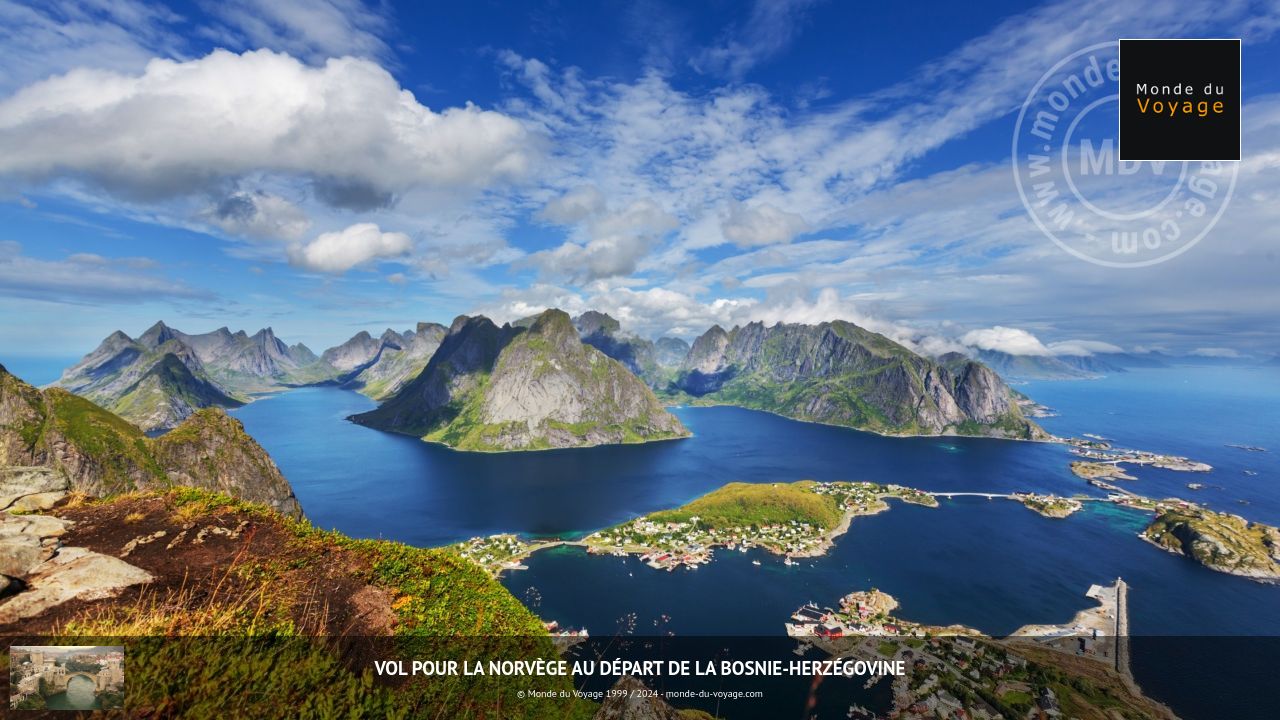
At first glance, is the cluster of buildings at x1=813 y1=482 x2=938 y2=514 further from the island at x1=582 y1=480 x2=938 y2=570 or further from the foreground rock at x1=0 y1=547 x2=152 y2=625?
the foreground rock at x1=0 y1=547 x2=152 y2=625

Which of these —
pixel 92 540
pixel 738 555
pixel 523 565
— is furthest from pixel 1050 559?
pixel 92 540

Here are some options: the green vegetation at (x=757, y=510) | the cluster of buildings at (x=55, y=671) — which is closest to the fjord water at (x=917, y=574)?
the green vegetation at (x=757, y=510)

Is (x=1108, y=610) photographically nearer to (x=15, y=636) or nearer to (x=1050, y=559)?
(x=1050, y=559)

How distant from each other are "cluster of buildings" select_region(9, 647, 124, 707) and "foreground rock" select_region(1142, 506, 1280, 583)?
7820 inches

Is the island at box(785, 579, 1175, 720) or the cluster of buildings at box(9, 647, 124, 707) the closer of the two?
the cluster of buildings at box(9, 647, 124, 707)

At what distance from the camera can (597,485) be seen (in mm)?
196750

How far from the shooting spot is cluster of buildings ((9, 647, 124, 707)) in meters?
8.22

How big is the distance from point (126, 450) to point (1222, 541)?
837 feet

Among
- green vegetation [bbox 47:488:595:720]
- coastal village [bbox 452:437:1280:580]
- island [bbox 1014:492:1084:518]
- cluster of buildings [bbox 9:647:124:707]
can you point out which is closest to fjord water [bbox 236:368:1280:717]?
island [bbox 1014:492:1084:518]

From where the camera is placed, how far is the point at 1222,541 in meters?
126

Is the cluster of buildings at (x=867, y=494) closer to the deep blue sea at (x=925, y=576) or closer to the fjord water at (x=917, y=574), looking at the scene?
the deep blue sea at (x=925, y=576)

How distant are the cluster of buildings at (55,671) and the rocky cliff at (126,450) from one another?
96638mm

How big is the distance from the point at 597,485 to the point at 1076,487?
19681 cm

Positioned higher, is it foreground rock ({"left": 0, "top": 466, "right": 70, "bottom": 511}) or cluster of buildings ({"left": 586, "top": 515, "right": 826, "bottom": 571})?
foreground rock ({"left": 0, "top": 466, "right": 70, "bottom": 511})
